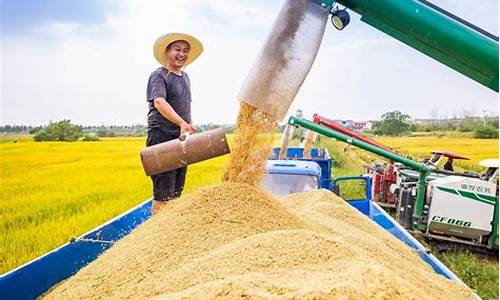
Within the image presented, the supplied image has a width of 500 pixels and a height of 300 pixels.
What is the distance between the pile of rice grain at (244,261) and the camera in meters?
1.31

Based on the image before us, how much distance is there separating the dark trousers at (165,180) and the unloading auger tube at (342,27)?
1.43m

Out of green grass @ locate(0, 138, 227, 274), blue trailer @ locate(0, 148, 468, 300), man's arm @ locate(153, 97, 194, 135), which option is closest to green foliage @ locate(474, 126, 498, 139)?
green grass @ locate(0, 138, 227, 274)

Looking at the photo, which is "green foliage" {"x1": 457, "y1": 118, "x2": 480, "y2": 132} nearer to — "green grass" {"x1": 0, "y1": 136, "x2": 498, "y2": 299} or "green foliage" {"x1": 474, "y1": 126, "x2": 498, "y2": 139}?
"green foliage" {"x1": 474, "y1": 126, "x2": 498, "y2": 139}

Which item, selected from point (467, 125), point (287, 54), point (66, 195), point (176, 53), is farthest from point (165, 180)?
point (467, 125)

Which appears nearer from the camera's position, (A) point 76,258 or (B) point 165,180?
(A) point 76,258

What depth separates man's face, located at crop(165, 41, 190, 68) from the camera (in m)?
3.26

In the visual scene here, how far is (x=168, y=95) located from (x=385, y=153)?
7.45 ft

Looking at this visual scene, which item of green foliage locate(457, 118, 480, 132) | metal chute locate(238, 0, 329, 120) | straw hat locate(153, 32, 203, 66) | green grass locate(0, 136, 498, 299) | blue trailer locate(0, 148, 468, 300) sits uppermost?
straw hat locate(153, 32, 203, 66)

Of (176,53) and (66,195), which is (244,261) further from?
(66,195)

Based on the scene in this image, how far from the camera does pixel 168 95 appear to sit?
3.24 metres

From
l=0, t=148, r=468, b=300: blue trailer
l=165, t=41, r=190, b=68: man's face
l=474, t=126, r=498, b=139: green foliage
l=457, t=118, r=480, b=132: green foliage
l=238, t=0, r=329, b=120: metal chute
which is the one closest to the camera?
l=238, t=0, r=329, b=120: metal chute

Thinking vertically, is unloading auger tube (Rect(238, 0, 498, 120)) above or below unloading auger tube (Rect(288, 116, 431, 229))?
above

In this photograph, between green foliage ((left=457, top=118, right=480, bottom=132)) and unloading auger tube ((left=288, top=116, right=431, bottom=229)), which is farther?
green foliage ((left=457, top=118, right=480, bottom=132))

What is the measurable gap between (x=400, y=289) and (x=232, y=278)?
1.51 ft
